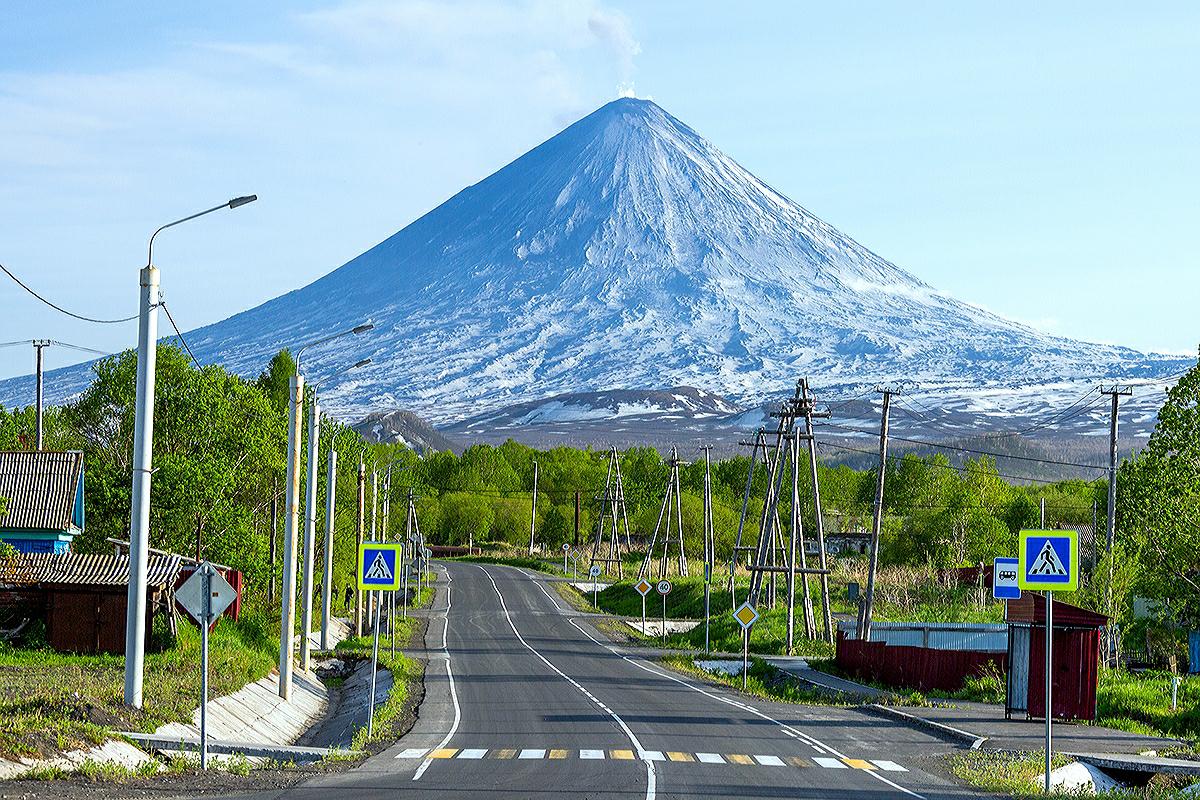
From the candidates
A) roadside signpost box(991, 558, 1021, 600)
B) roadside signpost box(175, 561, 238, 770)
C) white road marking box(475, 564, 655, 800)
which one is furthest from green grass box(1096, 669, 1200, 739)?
roadside signpost box(175, 561, 238, 770)

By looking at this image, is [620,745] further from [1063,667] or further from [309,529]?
[309,529]

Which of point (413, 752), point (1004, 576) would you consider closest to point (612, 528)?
point (413, 752)

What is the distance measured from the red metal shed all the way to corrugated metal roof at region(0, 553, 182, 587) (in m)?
19.4

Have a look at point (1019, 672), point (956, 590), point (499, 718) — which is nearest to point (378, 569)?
point (499, 718)

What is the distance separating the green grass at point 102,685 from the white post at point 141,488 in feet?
2.29

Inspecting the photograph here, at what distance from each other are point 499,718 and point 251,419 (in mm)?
23701

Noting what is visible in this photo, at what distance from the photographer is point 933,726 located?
28.5 meters

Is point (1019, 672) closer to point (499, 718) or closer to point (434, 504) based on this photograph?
point (499, 718)

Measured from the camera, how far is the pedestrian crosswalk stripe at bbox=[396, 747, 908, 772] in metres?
22.3

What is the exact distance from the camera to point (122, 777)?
60.4 ft

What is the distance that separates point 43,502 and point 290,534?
13.9 meters

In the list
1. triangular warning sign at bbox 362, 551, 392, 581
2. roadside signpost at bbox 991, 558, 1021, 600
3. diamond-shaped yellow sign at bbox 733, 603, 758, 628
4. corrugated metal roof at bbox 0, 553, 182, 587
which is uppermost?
roadside signpost at bbox 991, 558, 1021, 600

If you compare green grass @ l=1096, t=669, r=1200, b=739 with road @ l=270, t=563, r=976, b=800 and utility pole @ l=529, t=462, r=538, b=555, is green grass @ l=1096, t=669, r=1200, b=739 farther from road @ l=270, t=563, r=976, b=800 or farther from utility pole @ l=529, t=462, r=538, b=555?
utility pole @ l=529, t=462, r=538, b=555

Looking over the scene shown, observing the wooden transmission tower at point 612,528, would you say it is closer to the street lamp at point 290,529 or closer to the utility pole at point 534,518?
the utility pole at point 534,518
